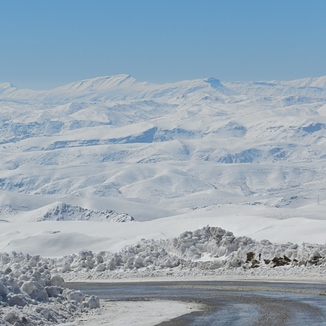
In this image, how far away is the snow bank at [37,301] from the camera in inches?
818

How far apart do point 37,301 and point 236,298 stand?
736 cm

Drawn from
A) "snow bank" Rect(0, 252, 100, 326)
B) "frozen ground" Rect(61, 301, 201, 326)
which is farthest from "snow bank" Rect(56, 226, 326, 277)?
"snow bank" Rect(0, 252, 100, 326)

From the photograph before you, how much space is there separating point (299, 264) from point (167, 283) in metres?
5.89

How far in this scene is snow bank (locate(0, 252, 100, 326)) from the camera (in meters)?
20.8

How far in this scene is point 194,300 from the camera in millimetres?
28016

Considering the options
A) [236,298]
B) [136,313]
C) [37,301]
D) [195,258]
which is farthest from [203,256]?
[37,301]

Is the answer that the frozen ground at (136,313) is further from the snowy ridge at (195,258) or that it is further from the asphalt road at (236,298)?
the snowy ridge at (195,258)

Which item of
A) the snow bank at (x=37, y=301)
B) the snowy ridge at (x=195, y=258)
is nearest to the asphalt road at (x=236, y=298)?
the snow bank at (x=37, y=301)

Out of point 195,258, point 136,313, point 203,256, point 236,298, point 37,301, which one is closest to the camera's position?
point 37,301

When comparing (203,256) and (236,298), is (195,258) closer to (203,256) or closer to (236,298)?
(203,256)

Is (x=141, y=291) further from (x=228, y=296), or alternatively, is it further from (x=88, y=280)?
(x=88, y=280)

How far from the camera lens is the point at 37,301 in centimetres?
2303

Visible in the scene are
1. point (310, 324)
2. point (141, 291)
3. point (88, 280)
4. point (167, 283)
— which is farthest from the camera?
point (88, 280)

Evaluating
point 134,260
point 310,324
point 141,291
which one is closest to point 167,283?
point 141,291
